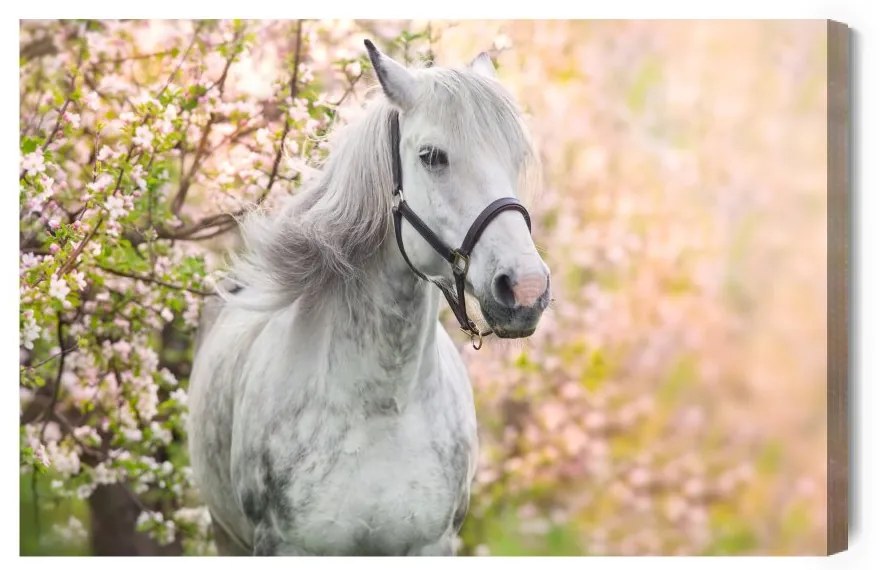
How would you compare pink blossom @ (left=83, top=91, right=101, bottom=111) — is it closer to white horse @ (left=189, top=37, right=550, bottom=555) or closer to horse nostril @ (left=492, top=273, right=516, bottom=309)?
white horse @ (left=189, top=37, right=550, bottom=555)

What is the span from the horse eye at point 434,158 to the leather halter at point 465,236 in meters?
0.10

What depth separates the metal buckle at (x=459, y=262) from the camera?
2.08 m

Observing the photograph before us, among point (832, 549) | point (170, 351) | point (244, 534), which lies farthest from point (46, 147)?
point (832, 549)

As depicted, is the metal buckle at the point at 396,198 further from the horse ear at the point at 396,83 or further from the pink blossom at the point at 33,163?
the pink blossom at the point at 33,163

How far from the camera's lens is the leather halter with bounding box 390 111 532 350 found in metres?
2.05

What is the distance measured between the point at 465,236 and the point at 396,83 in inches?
16.3

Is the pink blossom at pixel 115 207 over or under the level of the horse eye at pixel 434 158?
under

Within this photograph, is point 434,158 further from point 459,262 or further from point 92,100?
point 92,100

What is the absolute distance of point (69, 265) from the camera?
298cm

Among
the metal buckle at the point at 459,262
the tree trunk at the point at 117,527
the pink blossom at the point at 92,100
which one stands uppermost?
the pink blossom at the point at 92,100

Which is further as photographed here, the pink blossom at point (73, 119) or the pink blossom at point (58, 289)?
the pink blossom at point (73, 119)

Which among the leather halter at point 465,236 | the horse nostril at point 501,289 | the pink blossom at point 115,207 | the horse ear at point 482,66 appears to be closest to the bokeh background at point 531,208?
the pink blossom at point 115,207

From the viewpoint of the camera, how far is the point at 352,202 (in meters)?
2.29

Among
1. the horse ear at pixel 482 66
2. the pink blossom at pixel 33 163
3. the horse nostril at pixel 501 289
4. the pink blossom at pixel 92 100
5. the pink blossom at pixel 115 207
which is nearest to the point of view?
the horse nostril at pixel 501 289
